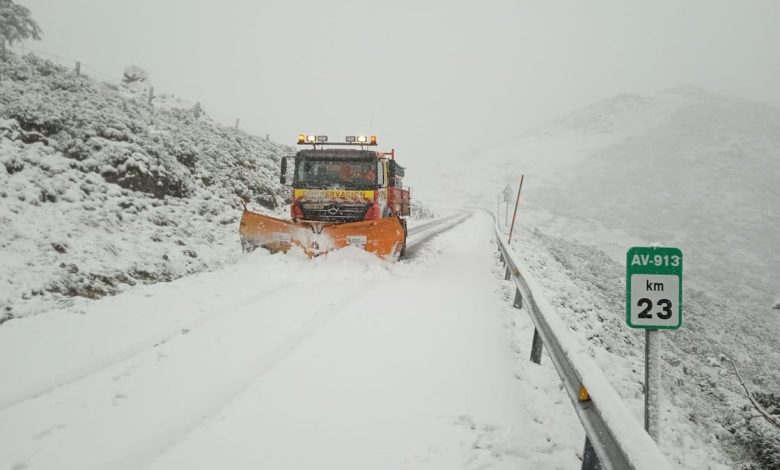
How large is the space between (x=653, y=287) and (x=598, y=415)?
1.03 m

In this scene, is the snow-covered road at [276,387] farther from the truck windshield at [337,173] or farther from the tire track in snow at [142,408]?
the truck windshield at [337,173]

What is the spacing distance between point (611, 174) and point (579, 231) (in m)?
28.0

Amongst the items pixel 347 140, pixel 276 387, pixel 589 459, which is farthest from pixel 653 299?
pixel 347 140

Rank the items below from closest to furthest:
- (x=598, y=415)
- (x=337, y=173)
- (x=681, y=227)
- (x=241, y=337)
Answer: (x=598, y=415) → (x=241, y=337) → (x=337, y=173) → (x=681, y=227)

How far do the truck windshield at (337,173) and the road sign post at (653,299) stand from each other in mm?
7542

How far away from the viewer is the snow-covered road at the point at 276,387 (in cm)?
281

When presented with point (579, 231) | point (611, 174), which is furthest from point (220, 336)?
point (611, 174)

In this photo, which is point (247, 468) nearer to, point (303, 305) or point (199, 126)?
point (303, 305)

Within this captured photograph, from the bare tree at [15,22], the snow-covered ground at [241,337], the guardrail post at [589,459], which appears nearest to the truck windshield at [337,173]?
the snow-covered ground at [241,337]

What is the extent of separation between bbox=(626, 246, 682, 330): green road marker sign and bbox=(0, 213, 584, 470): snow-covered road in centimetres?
122

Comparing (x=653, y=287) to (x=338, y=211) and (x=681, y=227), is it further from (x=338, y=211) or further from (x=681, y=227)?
(x=681, y=227)

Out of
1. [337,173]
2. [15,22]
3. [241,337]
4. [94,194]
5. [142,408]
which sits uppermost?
[15,22]

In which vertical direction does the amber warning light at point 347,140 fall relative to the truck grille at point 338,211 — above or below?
above

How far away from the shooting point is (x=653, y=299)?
2.76m
